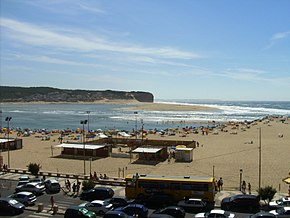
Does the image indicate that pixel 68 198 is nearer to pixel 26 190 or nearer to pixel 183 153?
pixel 26 190

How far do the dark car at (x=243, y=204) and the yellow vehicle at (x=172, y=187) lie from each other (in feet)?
4.40

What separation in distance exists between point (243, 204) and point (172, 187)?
4077 millimetres

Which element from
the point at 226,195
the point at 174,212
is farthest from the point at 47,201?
the point at 226,195

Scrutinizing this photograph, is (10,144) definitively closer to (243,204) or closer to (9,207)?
(9,207)

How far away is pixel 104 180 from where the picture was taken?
84.4ft

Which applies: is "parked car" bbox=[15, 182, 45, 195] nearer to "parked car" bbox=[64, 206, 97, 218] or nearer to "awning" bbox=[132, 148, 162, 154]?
"parked car" bbox=[64, 206, 97, 218]

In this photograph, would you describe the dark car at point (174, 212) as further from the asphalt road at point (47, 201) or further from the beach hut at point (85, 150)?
the beach hut at point (85, 150)

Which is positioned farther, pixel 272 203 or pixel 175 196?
pixel 175 196

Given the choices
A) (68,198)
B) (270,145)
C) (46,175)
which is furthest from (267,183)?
(270,145)

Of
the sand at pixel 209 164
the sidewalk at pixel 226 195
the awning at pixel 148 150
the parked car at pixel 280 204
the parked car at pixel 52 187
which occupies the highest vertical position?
the awning at pixel 148 150

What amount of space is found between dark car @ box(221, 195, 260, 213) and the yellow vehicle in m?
1.34

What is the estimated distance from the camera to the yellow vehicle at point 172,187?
20297 millimetres

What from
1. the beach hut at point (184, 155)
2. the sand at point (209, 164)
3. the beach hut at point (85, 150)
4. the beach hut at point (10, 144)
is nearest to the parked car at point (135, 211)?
the sand at point (209, 164)

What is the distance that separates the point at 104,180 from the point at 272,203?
38.6 feet
